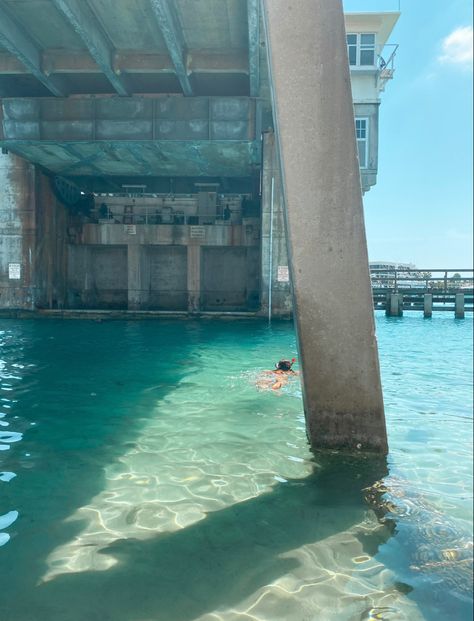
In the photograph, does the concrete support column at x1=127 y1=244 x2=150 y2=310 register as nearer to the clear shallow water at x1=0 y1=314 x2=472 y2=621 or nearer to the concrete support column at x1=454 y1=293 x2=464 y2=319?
the clear shallow water at x1=0 y1=314 x2=472 y2=621

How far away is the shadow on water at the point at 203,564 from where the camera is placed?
95.5 inches

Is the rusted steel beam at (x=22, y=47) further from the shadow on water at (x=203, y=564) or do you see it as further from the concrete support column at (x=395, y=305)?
the concrete support column at (x=395, y=305)

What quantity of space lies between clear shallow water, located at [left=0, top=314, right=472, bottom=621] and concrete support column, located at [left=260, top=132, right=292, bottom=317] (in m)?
12.9

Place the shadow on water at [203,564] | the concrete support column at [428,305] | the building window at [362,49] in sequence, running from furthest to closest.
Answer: the concrete support column at [428,305]
the building window at [362,49]
the shadow on water at [203,564]

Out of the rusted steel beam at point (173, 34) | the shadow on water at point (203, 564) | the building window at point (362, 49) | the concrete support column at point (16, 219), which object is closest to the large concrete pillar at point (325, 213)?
the shadow on water at point (203, 564)

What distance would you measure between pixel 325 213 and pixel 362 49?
2666 centimetres

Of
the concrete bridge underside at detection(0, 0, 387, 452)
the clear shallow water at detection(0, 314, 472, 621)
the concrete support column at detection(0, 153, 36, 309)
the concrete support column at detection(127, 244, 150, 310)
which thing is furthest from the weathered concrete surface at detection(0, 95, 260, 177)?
the clear shallow water at detection(0, 314, 472, 621)

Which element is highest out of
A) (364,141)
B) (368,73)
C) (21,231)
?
(368,73)

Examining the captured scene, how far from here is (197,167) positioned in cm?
2083

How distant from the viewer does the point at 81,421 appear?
227 inches

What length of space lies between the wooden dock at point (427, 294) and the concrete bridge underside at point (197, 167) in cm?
951

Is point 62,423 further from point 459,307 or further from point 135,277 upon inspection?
point 459,307

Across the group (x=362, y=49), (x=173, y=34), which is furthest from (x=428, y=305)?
(x=173, y=34)

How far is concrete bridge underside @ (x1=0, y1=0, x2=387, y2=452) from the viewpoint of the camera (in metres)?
4.27
